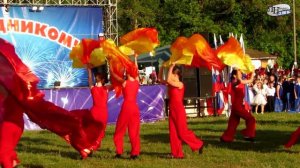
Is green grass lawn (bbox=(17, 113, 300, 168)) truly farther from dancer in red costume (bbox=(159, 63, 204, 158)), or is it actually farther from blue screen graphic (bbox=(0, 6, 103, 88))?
blue screen graphic (bbox=(0, 6, 103, 88))

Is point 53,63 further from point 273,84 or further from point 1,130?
point 1,130

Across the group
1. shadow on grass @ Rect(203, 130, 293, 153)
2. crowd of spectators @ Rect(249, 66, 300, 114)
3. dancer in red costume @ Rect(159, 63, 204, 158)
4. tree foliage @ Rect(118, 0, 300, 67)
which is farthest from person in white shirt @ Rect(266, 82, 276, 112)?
tree foliage @ Rect(118, 0, 300, 67)

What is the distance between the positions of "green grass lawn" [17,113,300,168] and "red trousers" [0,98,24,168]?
1436 millimetres

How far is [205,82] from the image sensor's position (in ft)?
76.7

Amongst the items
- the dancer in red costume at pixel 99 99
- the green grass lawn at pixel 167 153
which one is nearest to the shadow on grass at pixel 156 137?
the green grass lawn at pixel 167 153

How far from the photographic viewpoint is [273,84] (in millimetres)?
24344

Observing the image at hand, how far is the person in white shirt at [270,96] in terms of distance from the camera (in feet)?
78.9

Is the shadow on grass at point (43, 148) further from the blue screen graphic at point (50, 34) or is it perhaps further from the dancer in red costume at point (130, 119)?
the blue screen graphic at point (50, 34)

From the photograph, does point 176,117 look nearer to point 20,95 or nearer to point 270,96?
point 20,95

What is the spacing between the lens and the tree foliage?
46.2m

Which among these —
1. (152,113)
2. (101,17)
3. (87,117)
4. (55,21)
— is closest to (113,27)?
(101,17)

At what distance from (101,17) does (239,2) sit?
940 inches

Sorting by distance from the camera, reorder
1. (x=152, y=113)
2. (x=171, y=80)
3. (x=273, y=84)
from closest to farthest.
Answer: (x=171, y=80) < (x=152, y=113) < (x=273, y=84)

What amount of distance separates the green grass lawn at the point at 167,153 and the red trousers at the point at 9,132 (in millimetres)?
1436
